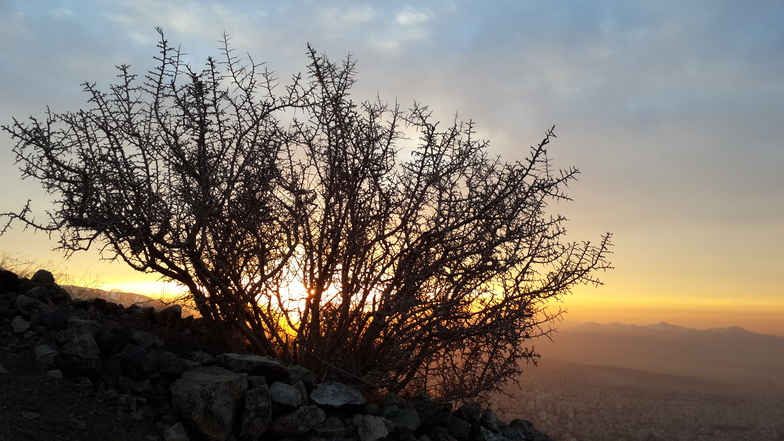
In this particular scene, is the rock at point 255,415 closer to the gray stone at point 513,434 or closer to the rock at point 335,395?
the rock at point 335,395

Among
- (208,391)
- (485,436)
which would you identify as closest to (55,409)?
(208,391)

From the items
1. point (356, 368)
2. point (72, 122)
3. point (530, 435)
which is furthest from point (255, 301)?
point (530, 435)

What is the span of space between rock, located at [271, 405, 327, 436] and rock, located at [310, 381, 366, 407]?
20 cm

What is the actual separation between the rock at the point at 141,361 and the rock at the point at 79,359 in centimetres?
27

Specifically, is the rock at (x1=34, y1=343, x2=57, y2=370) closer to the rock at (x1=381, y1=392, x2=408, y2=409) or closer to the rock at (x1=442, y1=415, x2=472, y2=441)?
the rock at (x1=381, y1=392, x2=408, y2=409)

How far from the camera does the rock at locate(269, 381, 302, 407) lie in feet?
19.8

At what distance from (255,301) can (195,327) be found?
184cm

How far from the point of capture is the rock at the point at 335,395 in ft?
20.7

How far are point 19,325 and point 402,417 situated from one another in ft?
15.2

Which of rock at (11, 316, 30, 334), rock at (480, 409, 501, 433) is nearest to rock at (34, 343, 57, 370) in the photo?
rock at (11, 316, 30, 334)

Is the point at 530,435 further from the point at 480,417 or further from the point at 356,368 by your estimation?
the point at 356,368

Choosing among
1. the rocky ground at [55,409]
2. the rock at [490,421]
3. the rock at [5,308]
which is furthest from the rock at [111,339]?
the rock at [490,421]

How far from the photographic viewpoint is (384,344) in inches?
290

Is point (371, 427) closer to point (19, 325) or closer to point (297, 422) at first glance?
point (297, 422)
